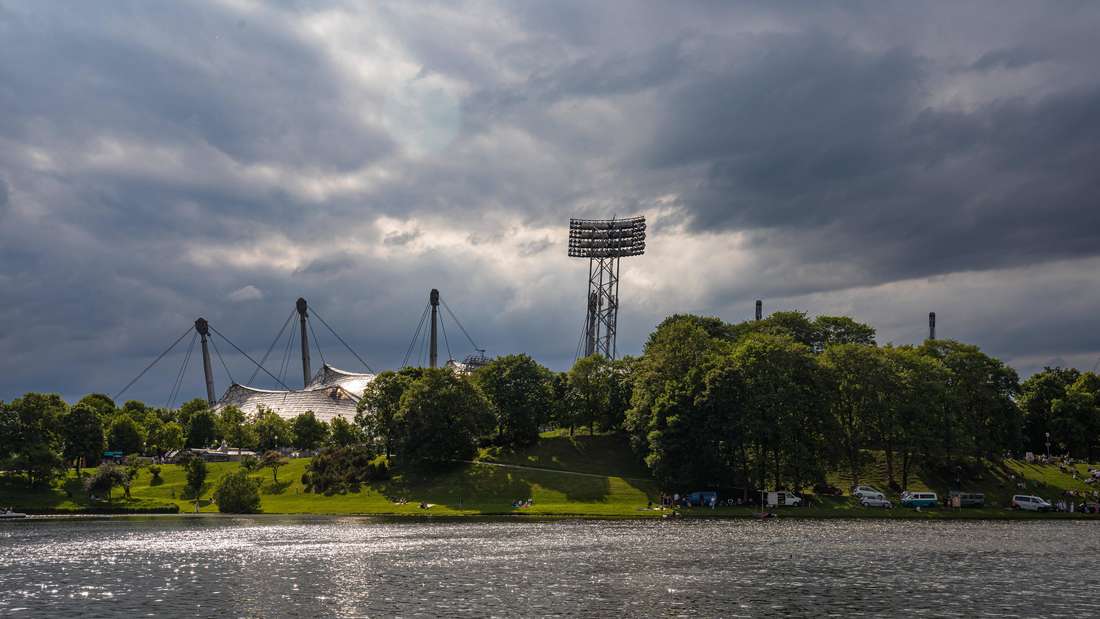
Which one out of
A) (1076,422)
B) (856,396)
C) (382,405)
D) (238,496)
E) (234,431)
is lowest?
(238,496)

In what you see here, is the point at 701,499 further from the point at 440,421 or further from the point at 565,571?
the point at 565,571

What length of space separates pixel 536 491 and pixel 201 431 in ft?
311

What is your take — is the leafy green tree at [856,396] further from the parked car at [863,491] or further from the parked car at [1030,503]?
the parked car at [1030,503]

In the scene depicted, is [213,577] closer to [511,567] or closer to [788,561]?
[511,567]

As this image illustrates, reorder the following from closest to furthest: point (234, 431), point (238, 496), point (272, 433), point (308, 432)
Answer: point (238, 496), point (308, 432), point (234, 431), point (272, 433)

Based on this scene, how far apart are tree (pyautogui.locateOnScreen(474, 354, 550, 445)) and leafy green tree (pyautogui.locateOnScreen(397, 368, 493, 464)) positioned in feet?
16.1

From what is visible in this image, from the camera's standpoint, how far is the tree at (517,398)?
144 meters

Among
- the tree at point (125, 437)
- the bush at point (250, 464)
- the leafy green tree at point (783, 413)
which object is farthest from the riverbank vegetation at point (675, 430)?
the tree at point (125, 437)

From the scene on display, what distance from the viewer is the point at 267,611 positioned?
44.9 meters

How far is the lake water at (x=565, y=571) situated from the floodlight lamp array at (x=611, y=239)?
84.1m

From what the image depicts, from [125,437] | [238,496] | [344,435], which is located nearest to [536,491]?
[238,496]

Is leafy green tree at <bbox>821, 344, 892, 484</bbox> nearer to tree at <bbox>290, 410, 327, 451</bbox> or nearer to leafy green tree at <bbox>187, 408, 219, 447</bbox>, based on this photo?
tree at <bbox>290, 410, 327, 451</bbox>

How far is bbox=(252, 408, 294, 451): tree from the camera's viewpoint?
590ft

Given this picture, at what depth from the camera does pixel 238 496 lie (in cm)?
11888
